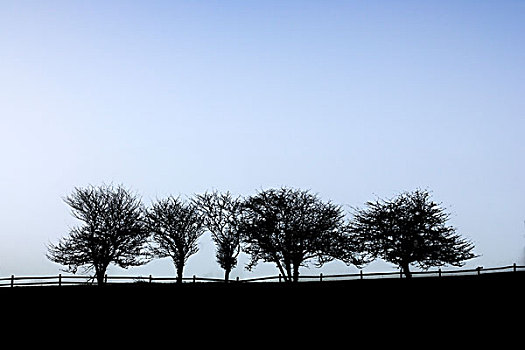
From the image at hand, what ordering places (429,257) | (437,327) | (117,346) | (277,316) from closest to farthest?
(117,346) < (437,327) < (277,316) < (429,257)

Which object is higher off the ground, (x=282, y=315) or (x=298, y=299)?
(x=298, y=299)

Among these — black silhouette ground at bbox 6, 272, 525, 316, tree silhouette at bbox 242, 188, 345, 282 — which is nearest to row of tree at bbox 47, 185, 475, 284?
tree silhouette at bbox 242, 188, 345, 282

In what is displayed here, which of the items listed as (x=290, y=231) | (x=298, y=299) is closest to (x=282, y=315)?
(x=298, y=299)

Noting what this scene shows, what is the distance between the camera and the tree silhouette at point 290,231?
56.3m

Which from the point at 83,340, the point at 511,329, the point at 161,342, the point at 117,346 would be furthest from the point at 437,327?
Answer: the point at 83,340

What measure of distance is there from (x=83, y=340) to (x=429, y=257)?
4541 cm

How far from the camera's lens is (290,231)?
5709cm

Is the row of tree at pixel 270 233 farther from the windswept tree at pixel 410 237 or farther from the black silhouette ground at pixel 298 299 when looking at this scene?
the black silhouette ground at pixel 298 299

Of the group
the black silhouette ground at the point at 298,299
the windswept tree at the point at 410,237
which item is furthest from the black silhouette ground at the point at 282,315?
the windswept tree at the point at 410,237

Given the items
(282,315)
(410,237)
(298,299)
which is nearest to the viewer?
(282,315)

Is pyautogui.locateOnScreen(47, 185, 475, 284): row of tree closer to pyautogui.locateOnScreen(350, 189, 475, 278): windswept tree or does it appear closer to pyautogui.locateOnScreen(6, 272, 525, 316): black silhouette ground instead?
pyautogui.locateOnScreen(350, 189, 475, 278): windswept tree

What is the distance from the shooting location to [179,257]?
194 ft

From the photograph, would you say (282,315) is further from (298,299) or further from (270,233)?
(270,233)

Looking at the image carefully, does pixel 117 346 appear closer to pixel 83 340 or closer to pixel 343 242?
pixel 83 340
